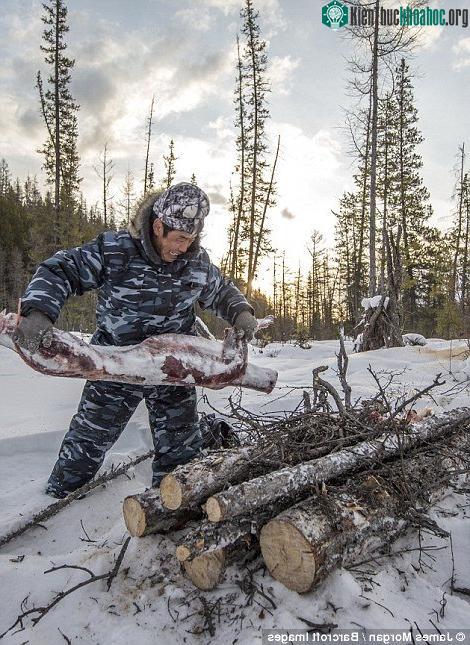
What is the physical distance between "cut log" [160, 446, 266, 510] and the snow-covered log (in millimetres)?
724

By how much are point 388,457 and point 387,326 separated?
24.4 ft

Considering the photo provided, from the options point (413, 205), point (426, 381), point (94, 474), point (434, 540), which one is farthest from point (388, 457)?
point (413, 205)

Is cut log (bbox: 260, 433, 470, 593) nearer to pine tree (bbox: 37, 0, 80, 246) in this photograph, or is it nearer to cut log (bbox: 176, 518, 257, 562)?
cut log (bbox: 176, 518, 257, 562)

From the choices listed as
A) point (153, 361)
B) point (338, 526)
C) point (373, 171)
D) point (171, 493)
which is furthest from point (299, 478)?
point (373, 171)

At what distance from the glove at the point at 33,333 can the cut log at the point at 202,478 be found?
3.42 feet

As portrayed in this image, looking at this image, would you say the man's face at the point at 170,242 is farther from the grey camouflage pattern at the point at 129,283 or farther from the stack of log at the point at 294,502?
the stack of log at the point at 294,502

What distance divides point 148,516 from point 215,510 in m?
0.41

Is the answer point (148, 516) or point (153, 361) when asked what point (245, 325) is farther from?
point (148, 516)

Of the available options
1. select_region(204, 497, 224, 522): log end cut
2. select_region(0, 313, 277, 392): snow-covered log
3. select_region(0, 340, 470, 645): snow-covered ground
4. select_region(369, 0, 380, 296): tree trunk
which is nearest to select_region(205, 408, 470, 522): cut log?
select_region(204, 497, 224, 522): log end cut

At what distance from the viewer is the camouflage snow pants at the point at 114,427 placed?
2.96 meters

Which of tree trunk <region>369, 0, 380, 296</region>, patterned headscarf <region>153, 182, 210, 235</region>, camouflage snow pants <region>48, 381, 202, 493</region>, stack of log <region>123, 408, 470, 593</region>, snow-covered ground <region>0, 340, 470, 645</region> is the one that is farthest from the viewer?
tree trunk <region>369, 0, 380, 296</region>

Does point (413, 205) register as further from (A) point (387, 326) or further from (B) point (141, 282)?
(B) point (141, 282)

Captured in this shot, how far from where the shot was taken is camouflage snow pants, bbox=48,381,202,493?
296 cm

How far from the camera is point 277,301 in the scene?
151 ft
